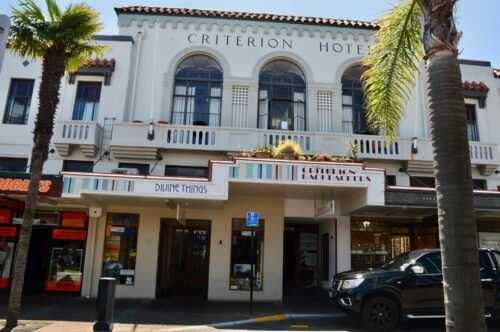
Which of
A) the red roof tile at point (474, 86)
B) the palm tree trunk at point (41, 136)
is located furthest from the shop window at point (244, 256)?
the red roof tile at point (474, 86)

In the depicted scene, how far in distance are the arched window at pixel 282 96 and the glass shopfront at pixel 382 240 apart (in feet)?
15.0

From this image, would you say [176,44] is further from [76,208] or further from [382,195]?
[382,195]

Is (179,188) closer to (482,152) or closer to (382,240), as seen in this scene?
(382,240)

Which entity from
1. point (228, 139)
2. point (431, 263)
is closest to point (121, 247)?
point (228, 139)

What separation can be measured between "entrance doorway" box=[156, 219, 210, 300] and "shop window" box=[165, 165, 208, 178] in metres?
1.68

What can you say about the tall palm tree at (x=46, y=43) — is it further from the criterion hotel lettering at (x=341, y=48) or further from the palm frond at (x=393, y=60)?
the criterion hotel lettering at (x=341, y=48)

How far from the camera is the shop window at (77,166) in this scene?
16.0m

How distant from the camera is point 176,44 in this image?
693 inches

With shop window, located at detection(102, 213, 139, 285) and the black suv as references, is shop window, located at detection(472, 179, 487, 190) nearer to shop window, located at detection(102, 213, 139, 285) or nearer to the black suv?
the black suv

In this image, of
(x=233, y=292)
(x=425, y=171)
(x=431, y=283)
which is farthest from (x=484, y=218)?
(x=233, y=292)

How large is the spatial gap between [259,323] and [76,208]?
27.2 feet

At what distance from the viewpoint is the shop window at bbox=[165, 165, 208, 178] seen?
53.1 feet

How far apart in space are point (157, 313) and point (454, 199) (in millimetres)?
9702

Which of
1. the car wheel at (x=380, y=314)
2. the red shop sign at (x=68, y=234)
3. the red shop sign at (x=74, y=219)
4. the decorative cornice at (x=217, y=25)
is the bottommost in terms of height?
the car wheel at (x=380, y=314)
